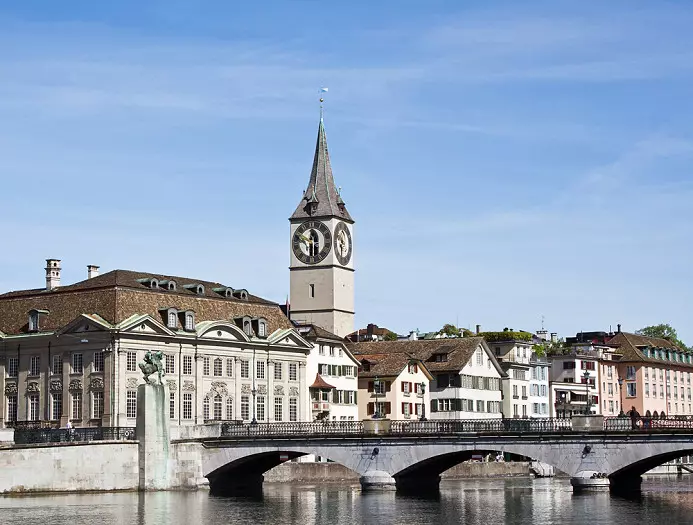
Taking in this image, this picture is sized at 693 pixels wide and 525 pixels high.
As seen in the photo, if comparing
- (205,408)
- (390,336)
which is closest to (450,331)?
(390,336)

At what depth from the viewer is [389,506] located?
80500mm

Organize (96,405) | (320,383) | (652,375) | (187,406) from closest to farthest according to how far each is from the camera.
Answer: (96,405) < (187,406) < (320,383) < (652,375)

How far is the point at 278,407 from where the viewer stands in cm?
13112

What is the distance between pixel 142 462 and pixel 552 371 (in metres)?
84.7

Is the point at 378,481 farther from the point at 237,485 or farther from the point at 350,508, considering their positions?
the point at 237,485

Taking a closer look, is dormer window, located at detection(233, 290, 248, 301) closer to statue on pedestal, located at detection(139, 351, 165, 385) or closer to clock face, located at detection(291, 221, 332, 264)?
clock face, located at detection(291, 221, 332, 264)

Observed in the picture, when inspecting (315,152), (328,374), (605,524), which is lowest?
(605,524)

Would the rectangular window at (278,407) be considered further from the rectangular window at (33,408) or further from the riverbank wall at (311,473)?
the rectangular window at (33,408)

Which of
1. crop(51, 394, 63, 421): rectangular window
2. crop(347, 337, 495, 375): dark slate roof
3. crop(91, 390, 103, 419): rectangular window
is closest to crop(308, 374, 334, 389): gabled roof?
crop(347, 337, 495, 375): dark slate roof

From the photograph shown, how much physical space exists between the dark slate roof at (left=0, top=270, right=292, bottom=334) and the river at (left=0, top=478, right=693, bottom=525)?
88.4ft

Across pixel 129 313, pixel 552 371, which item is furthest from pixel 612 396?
pixel 129 313

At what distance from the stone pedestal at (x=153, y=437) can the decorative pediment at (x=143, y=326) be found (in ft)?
76.7

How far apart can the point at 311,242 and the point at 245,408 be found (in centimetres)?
4788

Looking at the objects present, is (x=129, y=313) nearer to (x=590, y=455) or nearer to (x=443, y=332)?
(x=590, y=455)
